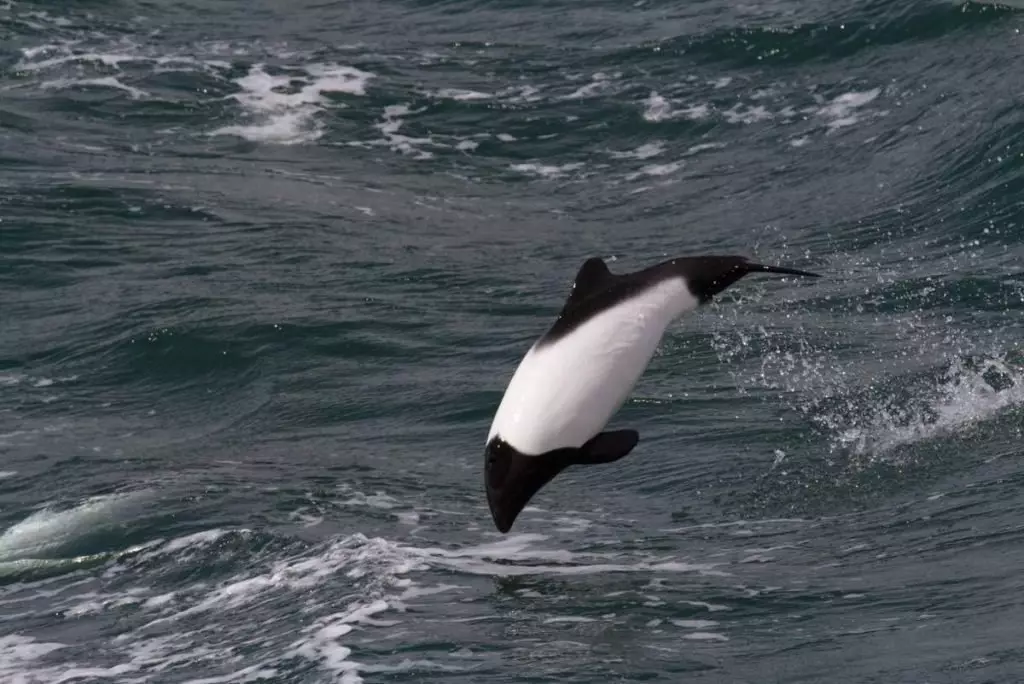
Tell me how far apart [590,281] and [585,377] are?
73cm

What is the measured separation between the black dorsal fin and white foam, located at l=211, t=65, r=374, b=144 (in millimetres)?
14667

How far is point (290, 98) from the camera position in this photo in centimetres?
2566

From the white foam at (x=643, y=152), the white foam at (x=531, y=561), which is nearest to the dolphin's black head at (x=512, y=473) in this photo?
the white foam at (x=531, y=561)

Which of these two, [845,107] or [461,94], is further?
[461,94]

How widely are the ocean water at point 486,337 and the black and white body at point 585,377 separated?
0.84 meters

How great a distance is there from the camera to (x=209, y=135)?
24.1 meters

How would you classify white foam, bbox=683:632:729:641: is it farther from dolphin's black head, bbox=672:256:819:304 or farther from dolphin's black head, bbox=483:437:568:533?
dolphin's black head, bbox=672:256:819:304

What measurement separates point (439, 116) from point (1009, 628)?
17374 mm

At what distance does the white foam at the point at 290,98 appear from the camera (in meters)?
24.3

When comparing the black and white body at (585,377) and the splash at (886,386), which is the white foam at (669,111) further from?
the black and white body at (585,377)

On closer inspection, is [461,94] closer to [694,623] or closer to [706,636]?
[694,623]

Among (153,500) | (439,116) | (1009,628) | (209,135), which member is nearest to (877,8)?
(439,116)

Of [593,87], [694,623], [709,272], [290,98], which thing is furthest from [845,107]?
[694,623]

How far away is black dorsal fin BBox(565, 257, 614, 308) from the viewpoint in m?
9.82
